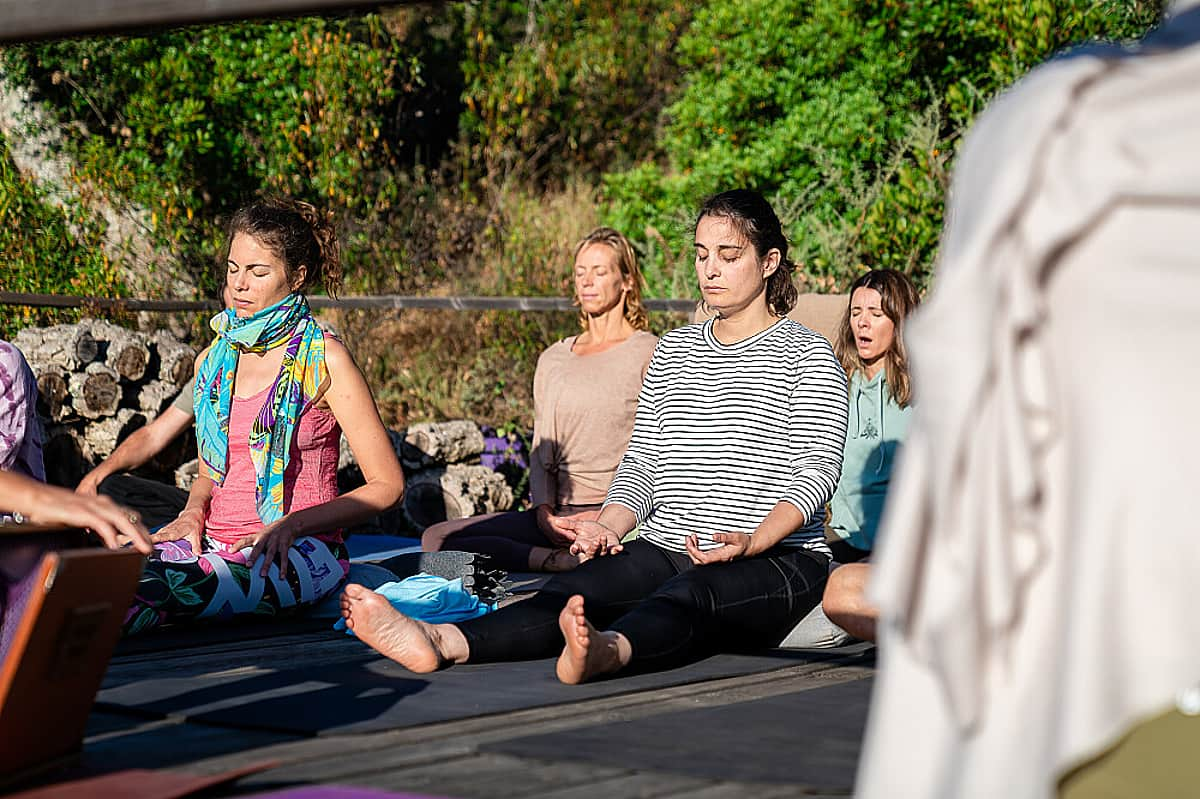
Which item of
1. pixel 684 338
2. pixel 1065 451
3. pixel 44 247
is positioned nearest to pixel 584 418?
pixel 684 338

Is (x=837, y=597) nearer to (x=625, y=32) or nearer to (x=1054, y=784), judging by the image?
(x=1054, y=784)

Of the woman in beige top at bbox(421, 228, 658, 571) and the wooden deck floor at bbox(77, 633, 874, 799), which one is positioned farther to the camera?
the woman in beige top at bbox(421, 228, 658, 571)

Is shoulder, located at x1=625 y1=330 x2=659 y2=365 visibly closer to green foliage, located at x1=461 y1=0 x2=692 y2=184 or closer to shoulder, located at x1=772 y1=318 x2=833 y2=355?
shoulder, located at x1=772 y1=318 x2=833 y2=355

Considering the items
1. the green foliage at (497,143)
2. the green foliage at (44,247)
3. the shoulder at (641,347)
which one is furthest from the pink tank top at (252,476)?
the green foliage at (44,247)

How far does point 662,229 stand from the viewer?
40.8 ft

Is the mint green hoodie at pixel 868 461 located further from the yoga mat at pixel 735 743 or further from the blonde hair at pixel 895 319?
the yoga mat at pixel 735 743

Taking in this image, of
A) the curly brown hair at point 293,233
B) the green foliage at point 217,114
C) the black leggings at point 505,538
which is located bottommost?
the black leggings at point 505,538

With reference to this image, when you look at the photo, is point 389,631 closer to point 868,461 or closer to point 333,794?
point 333,794

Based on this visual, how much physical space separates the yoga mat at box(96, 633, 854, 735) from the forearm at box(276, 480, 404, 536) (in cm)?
41

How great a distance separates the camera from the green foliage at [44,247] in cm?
962

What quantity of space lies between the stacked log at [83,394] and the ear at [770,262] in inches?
190

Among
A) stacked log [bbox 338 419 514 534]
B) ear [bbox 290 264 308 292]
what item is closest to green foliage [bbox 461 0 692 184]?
stacked log [bbox 338 419 514 534]

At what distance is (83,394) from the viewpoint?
809 cm

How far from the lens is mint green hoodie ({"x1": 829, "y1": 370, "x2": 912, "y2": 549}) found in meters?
5.14
